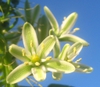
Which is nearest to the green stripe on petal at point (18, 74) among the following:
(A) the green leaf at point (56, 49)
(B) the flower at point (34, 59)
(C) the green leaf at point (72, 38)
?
(B) the flower at point (34, 59)

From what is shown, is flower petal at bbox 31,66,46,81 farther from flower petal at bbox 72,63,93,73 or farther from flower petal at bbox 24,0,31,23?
flower petal at bbox 24,0,31,23

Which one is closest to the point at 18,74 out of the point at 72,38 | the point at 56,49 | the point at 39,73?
the point at 39,73

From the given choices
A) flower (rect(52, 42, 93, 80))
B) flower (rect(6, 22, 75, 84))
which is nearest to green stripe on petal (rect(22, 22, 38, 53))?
flower (rect(6, 22, 75, 84))

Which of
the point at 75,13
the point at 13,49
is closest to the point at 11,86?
the point at 13,49

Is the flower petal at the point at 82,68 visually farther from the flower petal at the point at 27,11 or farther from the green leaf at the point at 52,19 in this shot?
the flower petal at the point at 27,11

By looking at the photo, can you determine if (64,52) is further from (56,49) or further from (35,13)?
(35,13)

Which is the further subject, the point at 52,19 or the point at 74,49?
the point at 52,19

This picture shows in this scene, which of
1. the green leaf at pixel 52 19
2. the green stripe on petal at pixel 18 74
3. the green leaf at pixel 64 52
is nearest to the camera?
the green stripe on petal at pixel 18 74
